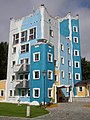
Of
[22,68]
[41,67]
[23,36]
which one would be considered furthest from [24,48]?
[41,67]

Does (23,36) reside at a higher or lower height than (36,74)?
higher

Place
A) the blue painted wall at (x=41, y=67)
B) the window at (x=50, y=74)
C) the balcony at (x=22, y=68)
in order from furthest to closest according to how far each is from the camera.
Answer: the balcony at (x=22, y=68)
the window at (x=50, y=74)
the blue painted wall at (x=41, y=67)

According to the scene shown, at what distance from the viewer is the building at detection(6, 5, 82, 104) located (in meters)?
38.2

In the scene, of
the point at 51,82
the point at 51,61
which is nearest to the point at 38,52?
the point at 51,61

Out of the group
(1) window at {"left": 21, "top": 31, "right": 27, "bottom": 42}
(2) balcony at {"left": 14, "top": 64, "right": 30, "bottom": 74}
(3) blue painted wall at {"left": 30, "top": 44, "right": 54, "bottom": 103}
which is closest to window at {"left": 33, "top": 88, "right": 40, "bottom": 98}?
(3) blue painted wall at {"left": 30, "top": 44, "right": 54, "bottom": 103}

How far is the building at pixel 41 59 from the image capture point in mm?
38156

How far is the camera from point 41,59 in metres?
38.1

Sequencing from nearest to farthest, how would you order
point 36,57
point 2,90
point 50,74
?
point 50,74 < point 36,57 < point 2,90

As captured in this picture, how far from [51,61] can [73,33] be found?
16269 millimetres

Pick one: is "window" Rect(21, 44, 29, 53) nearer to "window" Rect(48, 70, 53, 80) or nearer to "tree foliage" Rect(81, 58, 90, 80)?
"window" Rect(48, 70, 53, 80)

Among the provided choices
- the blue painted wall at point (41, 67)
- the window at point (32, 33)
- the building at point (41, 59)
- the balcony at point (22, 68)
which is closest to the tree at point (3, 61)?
the building at point (41, 59)

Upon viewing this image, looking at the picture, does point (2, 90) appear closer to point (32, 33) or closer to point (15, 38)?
point (15, 38)

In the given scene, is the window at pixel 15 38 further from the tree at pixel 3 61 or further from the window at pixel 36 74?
the tree at pixel 3 61

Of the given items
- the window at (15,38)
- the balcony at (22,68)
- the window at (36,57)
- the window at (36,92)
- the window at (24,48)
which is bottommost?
the window at (36,92)
